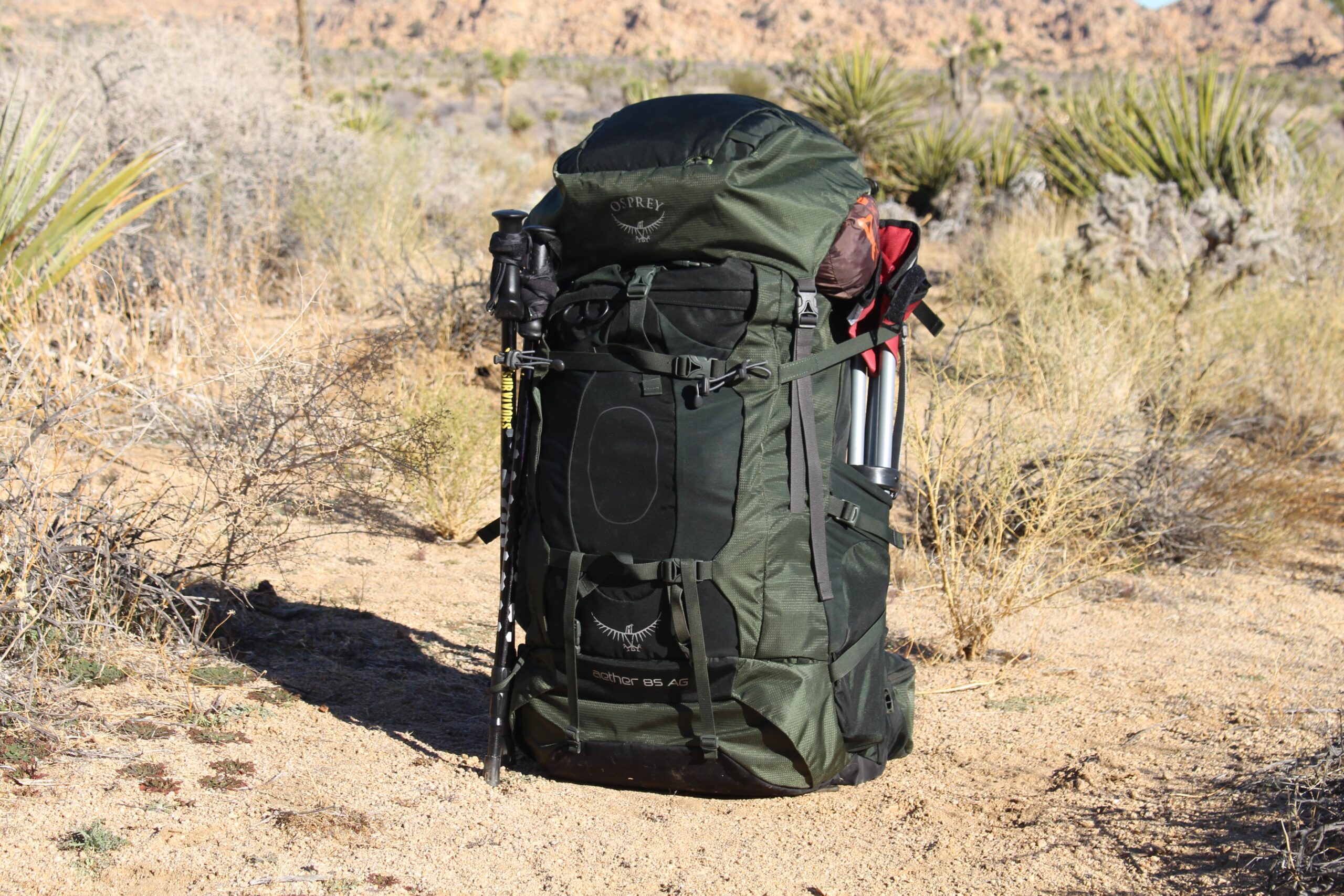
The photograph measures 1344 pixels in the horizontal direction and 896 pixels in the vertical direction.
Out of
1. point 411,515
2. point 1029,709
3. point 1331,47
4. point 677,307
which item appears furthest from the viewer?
point 1331,47

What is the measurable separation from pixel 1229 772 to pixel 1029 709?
0.70m

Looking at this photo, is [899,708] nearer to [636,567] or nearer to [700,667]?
[700,667]

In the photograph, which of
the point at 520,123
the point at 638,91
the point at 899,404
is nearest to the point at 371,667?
the point at 899,404

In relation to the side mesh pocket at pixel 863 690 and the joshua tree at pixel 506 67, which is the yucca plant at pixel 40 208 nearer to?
the side mesh pocket at pixel 863 690

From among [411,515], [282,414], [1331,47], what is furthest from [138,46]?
[1331,47]

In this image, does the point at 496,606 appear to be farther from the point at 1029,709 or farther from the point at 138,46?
the point at 138,46

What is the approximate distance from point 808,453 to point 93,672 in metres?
2.04

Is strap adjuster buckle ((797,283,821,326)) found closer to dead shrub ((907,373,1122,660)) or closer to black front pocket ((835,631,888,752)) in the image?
black front pocket ((835,631,888,752))

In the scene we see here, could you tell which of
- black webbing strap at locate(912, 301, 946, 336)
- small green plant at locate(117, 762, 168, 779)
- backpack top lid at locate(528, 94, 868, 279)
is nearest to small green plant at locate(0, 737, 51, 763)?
small green plant at locate(117, 762, 168, 779)

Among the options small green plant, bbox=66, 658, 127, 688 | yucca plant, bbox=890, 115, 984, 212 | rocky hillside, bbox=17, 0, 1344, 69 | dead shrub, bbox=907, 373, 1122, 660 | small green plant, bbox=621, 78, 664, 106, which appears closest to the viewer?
small green plant, bbox=66, 658, 127, 688

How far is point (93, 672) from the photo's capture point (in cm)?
318

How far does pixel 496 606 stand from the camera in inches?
177

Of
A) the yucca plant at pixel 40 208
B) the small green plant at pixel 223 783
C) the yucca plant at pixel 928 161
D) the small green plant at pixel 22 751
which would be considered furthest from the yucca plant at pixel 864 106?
the small green plant at pixel 22 751

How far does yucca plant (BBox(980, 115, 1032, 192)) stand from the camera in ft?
40.4
